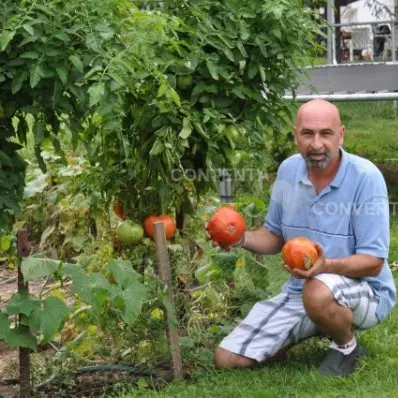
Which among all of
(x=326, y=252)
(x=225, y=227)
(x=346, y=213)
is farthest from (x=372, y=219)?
(x=225, y=227)

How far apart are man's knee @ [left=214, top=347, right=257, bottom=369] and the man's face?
3.17 feet

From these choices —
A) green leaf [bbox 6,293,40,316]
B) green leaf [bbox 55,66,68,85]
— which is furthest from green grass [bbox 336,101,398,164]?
green leaf [bbox 55,66,68,85]

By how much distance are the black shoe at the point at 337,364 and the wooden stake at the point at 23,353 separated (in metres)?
A: 1.31

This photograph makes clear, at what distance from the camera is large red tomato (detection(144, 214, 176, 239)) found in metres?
4.40

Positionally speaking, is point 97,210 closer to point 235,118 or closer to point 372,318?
point 235,118

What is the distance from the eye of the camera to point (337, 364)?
424 cm

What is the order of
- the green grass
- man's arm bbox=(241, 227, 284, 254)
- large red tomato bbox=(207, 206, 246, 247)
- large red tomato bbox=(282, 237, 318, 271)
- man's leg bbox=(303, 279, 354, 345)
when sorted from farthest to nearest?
the green grass
man's arm bbox=(241, 227, 284, 254)
large red tomato bbox=(207, 206, 246, 247)
man's leg bbox=(303, 279, 354, 345)
large red tomato bbox=(282, 237, 318, 271)

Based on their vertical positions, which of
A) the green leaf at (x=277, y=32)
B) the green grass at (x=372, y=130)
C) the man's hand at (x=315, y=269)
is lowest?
the green grass at (x=372, y=130)

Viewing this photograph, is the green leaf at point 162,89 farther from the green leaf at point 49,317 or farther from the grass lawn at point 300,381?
the grass lawn at point 300,381

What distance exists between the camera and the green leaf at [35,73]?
3461 millimetres

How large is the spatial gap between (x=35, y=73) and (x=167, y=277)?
1.23 m

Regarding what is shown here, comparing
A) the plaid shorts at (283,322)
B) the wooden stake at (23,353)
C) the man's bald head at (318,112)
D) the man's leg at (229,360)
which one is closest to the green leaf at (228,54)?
the man's bald head at (318,112)

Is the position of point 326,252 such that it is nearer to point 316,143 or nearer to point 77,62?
point 316,143

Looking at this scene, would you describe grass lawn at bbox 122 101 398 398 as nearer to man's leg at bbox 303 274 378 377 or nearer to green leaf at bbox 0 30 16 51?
man's leg at bbox 303 274 378 377
